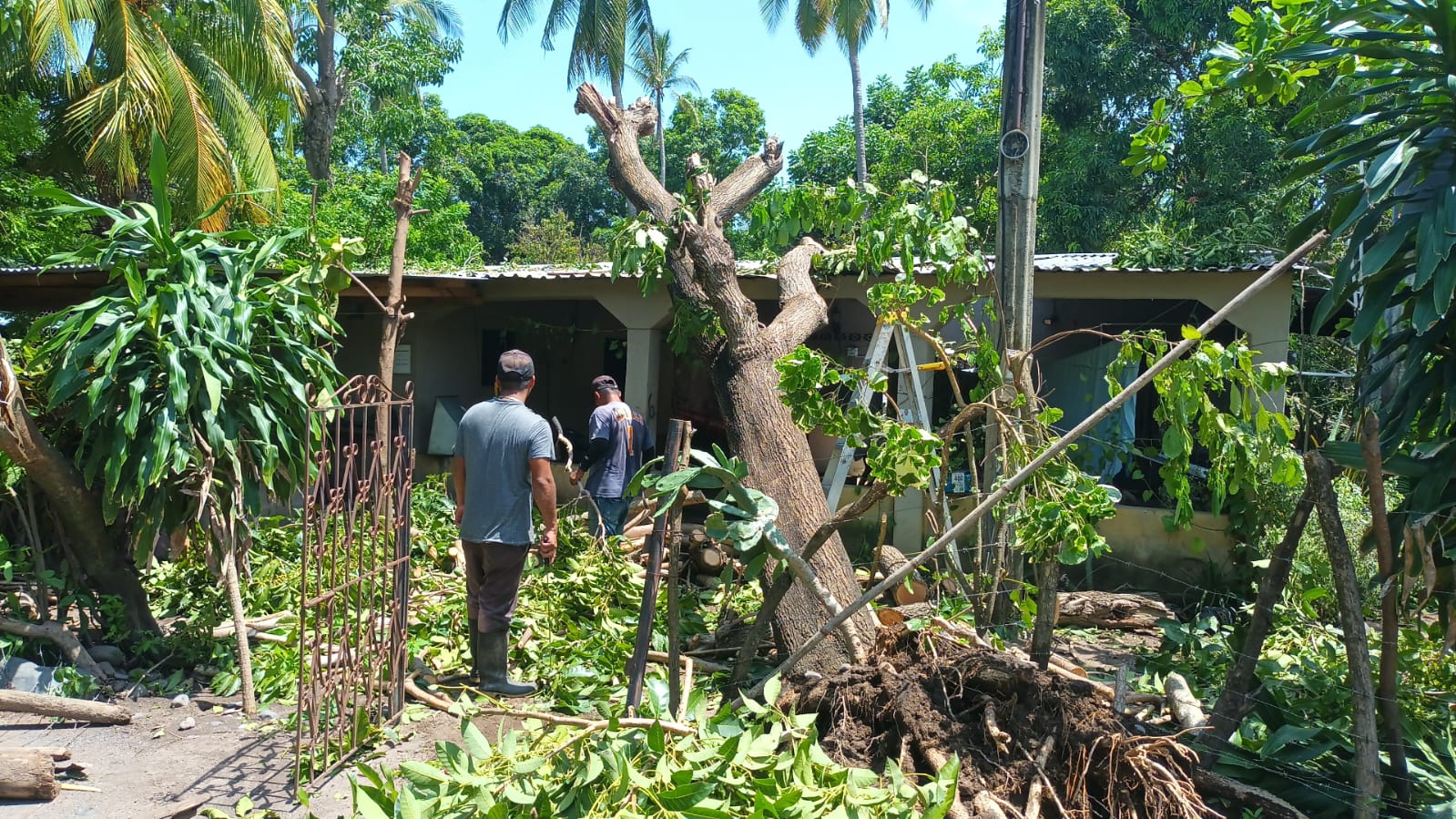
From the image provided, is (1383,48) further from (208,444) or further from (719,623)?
(208,444)

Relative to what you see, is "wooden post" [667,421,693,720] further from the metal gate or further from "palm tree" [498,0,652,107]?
"palm tree" [498,0,652,107]

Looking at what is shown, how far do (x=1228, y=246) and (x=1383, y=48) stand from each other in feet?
16.2

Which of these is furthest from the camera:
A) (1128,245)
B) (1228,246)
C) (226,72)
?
(226,72)

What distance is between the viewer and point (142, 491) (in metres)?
5.05

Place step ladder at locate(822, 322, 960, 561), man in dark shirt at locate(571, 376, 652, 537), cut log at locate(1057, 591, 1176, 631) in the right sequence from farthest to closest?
man in dark shirt at locate(571, 376, 652, 537) < step ladder at locate(822, 322, 960, 561) < cut log at locate(1057, 591, 1176, 631)

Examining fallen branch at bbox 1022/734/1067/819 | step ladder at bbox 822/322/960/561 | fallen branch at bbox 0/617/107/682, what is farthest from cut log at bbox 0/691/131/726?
step ladder at bbox 822/322/960/561

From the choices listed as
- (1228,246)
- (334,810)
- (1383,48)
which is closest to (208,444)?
(334,810)

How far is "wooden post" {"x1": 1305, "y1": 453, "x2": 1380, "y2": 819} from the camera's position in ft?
10.6

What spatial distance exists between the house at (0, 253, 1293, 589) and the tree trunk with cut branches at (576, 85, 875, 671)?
766 mm

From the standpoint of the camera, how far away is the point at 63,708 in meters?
4.82

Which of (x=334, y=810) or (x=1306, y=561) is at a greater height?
(x=1306, y=561)

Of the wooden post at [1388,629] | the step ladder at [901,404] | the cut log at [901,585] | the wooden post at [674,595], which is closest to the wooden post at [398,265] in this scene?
the wooden post at [674,595]

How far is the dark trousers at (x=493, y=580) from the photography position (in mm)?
5020

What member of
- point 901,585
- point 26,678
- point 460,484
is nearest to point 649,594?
point 460,484
